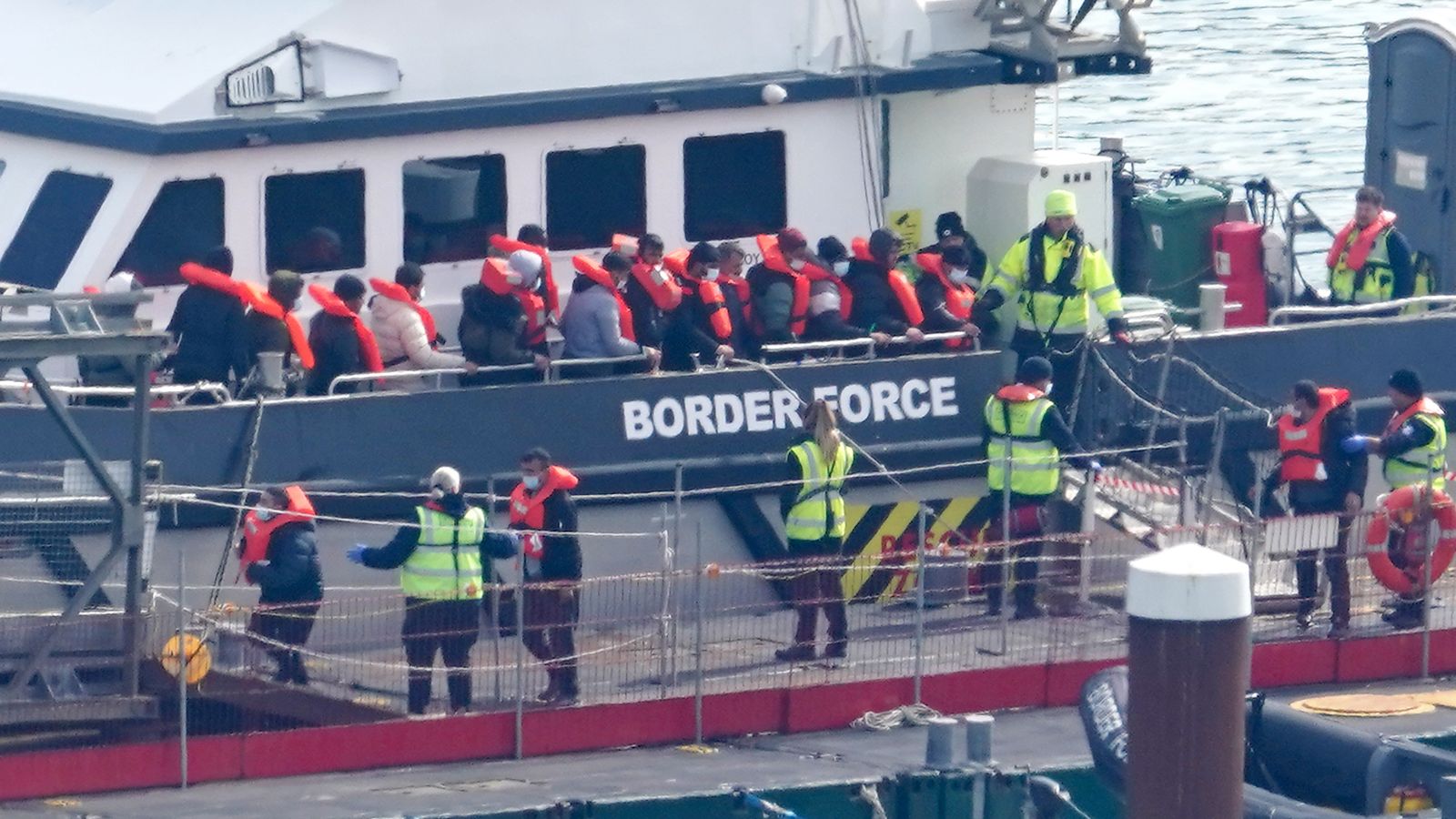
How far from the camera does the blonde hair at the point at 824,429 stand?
11.9 meters

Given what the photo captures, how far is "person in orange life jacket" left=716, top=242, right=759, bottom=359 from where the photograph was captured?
42.4 ft

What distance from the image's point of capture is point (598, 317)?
1245cm

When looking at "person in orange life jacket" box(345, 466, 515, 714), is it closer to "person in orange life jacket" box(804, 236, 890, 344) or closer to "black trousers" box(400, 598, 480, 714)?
"black trousers" box(400, 598, 480, 714)

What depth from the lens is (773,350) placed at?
41.7ft

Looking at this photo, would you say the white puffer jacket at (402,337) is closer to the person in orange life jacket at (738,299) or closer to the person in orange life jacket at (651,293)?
the person in orange life jacket at (651,293)

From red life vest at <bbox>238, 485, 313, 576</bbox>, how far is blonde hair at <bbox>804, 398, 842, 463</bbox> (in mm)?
2213

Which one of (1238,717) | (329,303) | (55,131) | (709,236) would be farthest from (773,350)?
(1238,717)

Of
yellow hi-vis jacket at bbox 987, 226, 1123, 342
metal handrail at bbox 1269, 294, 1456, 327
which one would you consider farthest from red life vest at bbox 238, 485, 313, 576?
metal handrail at bbox 1269, 294, 1456, 327

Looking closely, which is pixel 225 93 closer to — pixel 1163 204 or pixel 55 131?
pixel 55 131

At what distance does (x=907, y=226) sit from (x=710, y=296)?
172cm

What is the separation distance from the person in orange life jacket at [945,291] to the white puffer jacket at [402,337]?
2404 mm

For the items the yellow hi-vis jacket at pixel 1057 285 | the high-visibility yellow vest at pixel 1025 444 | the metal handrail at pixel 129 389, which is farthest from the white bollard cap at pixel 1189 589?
the yellow hi-vis jacket at pixel 1057 285

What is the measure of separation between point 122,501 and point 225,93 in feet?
8.23

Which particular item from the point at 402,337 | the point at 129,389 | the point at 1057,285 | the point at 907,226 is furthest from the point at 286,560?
the point at 907,226
